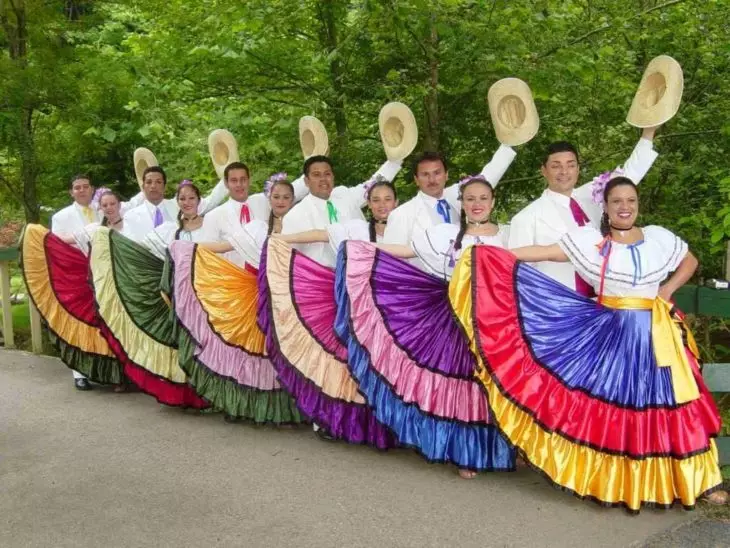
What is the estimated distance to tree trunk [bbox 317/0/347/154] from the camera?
624 cm

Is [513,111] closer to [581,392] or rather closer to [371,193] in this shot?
[371,193]

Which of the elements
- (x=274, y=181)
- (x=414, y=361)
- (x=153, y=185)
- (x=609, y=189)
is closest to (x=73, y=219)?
(x=153, y=185)

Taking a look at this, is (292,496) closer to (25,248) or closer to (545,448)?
(545,448)

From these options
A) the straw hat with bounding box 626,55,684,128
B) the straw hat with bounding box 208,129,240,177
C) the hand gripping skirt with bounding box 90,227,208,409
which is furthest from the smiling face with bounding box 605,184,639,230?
the straw hat with bounding box 208,129,240,177

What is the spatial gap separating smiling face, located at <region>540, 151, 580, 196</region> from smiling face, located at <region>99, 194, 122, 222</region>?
3.27 m

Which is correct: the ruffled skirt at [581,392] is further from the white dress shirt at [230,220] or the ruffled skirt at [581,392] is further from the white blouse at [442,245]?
the white dress shirt at [230,220]

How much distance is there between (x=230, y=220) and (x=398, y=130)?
4.20 feet

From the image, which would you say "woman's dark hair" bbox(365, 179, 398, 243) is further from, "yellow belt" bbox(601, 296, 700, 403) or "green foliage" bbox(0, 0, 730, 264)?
"yellow belt" bbox(601, 296, 700, 403)

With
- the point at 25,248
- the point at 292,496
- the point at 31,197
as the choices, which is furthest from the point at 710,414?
the point at 31,197

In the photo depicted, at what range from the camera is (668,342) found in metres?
3.45

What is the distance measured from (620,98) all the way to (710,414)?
124 inches

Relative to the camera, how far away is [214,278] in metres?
4.93

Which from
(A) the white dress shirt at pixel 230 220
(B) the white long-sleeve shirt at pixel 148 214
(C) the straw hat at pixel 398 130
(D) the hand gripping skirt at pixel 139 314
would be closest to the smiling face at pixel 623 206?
(C) the straw hat at pixel 398 130

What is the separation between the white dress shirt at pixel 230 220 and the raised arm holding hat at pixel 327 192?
12.1 inches
